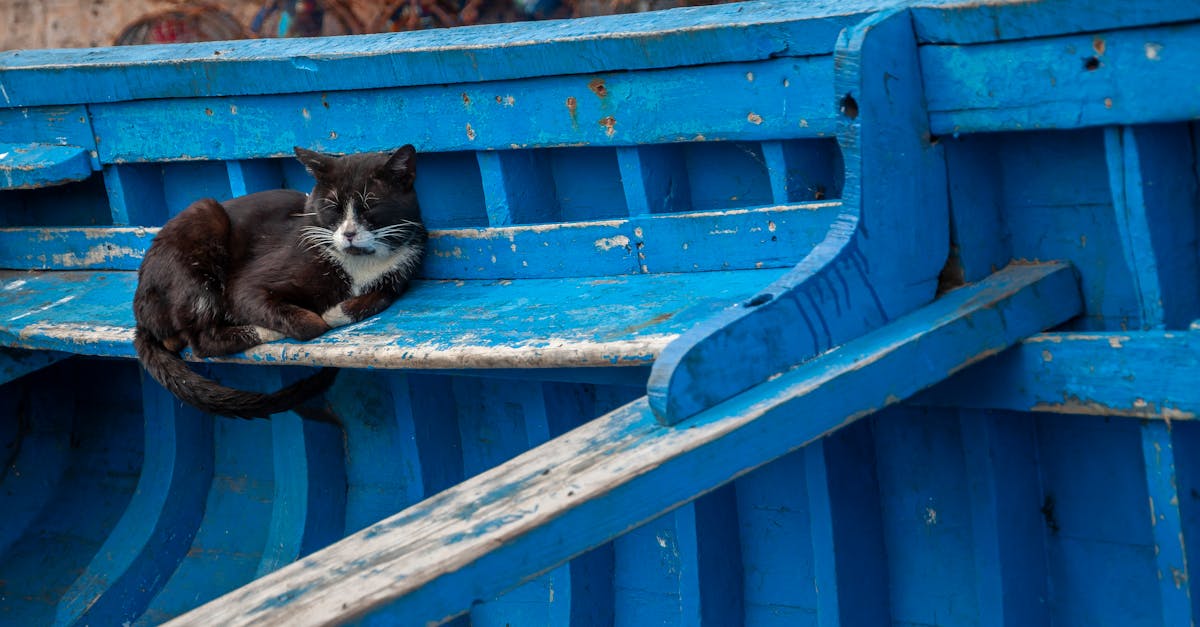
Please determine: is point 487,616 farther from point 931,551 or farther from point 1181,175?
point 1181,175

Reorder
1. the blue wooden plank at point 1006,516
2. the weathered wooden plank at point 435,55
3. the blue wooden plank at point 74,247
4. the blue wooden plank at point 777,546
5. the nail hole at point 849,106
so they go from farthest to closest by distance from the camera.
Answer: the blue wooden plank at point 74,247, the blue wooden plank at point 777,546, the weathered wooden plank at point 435,55, the blue wooden plank at point 1006,516, the nail hole at point 849,106

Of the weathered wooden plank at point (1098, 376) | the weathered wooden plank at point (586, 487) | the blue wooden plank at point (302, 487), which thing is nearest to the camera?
the weathered wooden plank at point (586, 487)

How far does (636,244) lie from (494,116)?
52cm

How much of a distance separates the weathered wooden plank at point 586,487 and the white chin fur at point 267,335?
54.0 inches

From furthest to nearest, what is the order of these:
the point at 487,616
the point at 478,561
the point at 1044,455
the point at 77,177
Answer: the point at 77,177, the point at 487,616, the point at 1044,455, the point at 478,561

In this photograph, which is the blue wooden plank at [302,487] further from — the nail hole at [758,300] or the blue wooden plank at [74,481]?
the nail hole at [758,300]

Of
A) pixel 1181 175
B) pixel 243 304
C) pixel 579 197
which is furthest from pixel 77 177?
pixel 1181 175

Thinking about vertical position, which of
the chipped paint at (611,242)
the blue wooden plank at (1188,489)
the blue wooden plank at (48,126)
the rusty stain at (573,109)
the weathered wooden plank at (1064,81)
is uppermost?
the blue wooden plank at (48,126)

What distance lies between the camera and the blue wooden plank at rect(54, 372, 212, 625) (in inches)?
154

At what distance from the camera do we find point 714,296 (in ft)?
8.41

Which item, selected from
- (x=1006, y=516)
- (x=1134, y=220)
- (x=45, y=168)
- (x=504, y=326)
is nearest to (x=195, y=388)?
(x=504, y=326)

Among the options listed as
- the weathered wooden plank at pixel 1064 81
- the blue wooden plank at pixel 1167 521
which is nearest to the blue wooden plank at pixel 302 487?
the weathered wooden plank at pixel 1064 81

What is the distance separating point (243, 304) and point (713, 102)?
1.30 meters

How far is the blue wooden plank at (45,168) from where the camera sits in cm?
390
